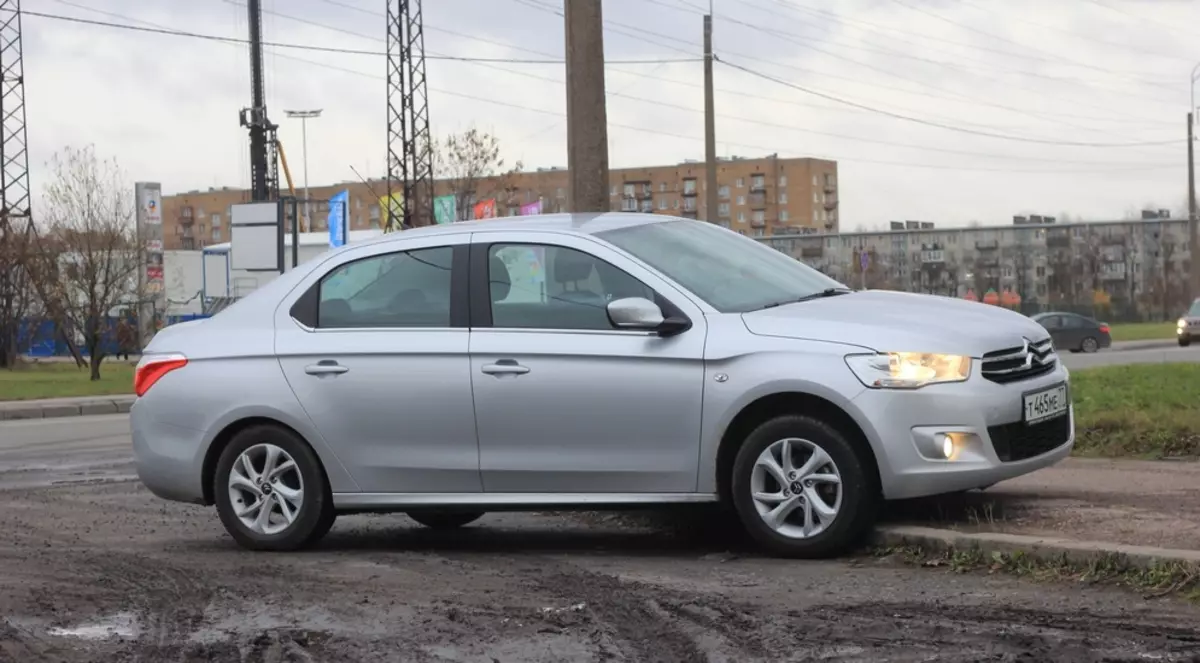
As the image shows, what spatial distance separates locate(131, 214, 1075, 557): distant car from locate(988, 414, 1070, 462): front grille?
0.05 feet

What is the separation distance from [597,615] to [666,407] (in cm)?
151

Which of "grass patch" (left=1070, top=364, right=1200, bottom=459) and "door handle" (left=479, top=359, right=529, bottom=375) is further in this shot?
"grass patch" (left=1070, top=364, right=1200, bottom=459)

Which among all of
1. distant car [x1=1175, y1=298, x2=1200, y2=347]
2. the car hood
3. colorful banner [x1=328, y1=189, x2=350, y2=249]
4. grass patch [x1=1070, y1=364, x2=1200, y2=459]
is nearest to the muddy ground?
the car hood

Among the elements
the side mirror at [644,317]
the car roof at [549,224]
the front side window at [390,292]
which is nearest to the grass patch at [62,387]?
the front side window at [390,292]

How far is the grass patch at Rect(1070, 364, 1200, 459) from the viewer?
9875mm

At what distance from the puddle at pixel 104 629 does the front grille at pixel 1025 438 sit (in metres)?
3.57

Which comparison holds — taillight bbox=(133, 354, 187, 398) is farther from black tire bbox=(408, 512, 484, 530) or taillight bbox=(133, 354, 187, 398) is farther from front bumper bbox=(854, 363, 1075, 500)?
front bumper bbox=(854, 363, 1075, 500)

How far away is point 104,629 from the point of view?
5.76 meters

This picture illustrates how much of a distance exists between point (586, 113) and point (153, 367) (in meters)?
3.72

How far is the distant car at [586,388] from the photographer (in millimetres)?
6711

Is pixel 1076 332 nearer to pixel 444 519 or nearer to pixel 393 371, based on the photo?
pixel 444 519

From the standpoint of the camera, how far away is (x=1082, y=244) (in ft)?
294

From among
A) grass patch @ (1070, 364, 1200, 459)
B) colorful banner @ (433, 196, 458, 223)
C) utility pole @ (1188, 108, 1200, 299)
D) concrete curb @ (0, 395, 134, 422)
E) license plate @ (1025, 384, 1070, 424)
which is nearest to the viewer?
license plate @ (1025, 384, 1070, 424)

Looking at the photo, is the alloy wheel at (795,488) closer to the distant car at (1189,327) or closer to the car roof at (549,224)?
the car roof at (549,224)
